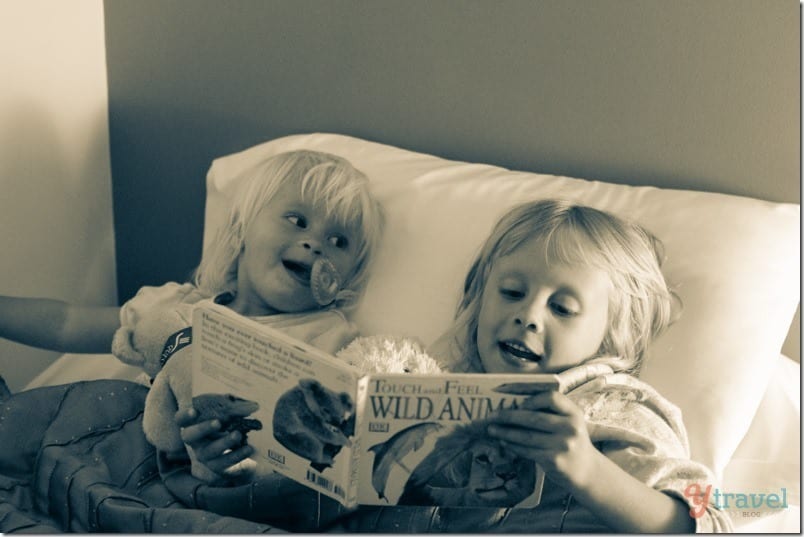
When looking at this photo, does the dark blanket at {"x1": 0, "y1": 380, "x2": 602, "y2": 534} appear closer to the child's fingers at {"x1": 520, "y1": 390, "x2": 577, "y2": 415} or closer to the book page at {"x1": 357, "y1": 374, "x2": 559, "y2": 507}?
the book page at {"x1": 357, "y1": 374, "x2": 559, "y2": 507}

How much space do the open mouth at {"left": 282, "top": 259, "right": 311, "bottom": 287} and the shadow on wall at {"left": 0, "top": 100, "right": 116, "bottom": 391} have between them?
0.50 m

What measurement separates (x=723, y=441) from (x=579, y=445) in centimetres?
32

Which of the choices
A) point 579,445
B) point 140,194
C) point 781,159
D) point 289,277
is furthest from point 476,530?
point 140,194

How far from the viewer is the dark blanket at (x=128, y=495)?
101 cm

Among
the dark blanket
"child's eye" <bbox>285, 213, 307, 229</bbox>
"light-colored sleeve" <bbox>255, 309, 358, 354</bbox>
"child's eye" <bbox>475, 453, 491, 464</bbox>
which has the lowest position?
the dark blanket

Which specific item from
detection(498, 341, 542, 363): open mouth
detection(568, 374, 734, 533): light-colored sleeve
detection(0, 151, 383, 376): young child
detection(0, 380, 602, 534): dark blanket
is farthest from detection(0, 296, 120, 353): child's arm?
detection(568, 374, 734, 533): light-colored sleeve

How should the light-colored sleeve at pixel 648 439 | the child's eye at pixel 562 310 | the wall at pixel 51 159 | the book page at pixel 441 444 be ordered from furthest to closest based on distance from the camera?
the wall at pixel 51 159 < the child's eye at pixel 562 310 < the light-colored sleeve at pixel 648 439 < the book page at pixel 441 444

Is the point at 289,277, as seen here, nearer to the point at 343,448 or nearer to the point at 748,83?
the point at 343,448

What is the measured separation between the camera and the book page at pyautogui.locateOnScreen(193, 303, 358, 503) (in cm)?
91

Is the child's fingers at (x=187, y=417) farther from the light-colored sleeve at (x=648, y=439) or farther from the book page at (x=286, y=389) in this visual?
the light-colored sleeve at (x=648, y=439)

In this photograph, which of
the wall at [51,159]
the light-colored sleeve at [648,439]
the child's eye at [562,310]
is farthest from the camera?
the wall at [51,159]

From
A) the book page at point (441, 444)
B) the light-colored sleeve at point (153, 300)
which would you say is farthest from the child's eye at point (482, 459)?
the light-colored sleeve at point (153, 300)

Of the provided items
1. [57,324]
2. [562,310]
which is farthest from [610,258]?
[57,324]

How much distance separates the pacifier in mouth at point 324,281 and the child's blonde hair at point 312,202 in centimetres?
3
